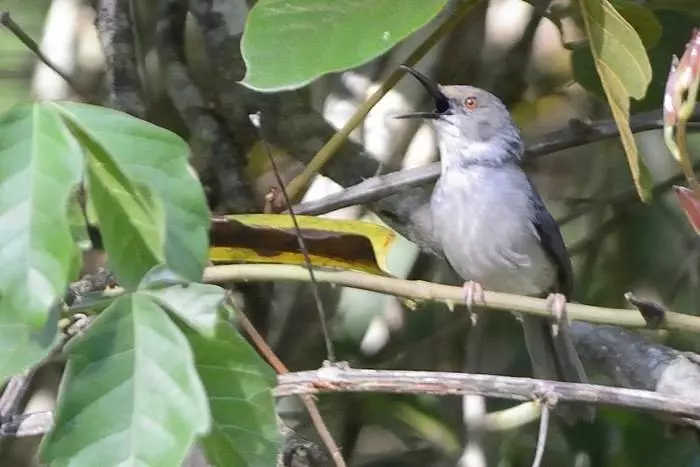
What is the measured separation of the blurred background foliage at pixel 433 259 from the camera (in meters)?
1.97

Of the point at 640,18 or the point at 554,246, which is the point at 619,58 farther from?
the point at 554,246

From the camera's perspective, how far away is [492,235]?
7.18 feet

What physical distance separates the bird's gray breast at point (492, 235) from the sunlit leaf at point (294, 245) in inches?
31.7

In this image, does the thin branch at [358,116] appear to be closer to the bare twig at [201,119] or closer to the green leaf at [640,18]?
the green leaf at [640,18]

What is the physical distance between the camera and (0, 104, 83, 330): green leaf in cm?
67

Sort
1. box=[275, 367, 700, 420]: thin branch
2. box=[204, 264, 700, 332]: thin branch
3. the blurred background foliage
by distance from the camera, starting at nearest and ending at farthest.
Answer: box=[275, 367, 700, 420]: thin branch, box=[204, 264, 700, 332]: thin branch, the blurred background foliage

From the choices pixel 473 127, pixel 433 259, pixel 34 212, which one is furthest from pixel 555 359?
pixel 34 212

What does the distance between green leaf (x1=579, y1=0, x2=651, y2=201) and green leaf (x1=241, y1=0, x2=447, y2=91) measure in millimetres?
234

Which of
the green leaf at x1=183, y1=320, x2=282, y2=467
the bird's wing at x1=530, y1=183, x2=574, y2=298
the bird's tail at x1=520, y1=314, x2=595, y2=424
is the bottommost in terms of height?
the bird's tail at x1=520, y1=314, x2=595, y2=424

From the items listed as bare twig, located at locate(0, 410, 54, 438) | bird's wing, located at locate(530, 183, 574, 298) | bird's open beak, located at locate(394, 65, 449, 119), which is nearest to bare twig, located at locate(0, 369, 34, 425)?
bare twig, located at locate(0, 410, 54, 438)

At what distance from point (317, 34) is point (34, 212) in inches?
11.8

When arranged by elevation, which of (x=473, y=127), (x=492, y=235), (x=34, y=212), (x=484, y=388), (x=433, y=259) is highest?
(x=34, y=212)

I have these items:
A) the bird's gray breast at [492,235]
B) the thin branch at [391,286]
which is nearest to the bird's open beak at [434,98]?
the bird's gray breast at [492,235]

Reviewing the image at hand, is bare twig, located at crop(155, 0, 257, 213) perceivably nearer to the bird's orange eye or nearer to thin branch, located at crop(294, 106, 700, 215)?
thin branch, located at crop(294, 106, 700, 215)
